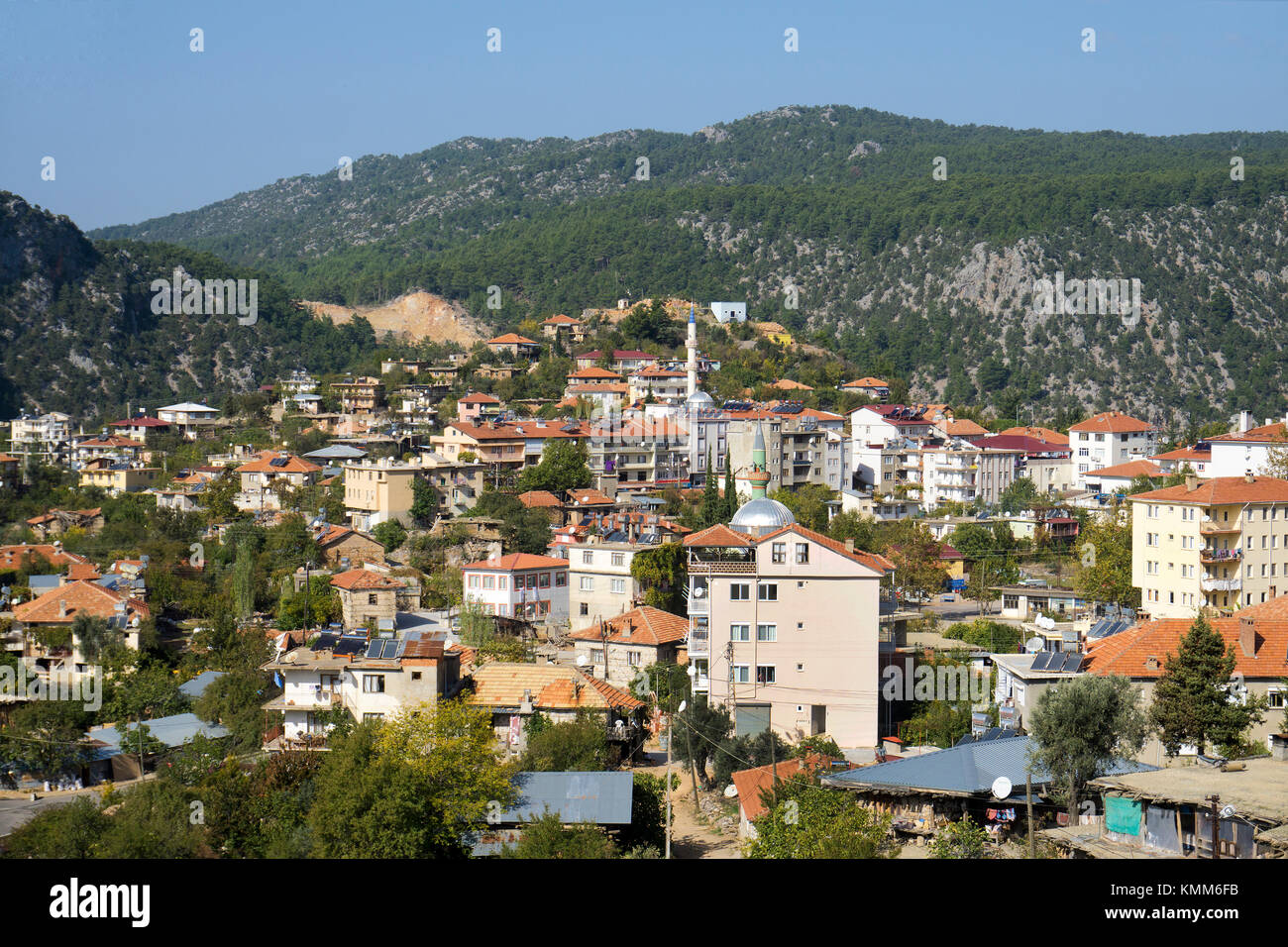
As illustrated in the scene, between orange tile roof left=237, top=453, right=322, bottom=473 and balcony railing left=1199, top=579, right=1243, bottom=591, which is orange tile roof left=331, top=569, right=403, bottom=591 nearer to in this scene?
orange tile roof left=237, top=453, right=322, bottom=473

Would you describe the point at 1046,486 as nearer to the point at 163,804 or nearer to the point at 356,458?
the point at 356,458

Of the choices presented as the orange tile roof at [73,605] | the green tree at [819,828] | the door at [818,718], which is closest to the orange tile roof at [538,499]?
the orange tile roof at [73,605]

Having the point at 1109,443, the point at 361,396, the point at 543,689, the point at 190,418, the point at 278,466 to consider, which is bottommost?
the point at 543,689

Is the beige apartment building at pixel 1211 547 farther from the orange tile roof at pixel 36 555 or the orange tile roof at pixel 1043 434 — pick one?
the orange tile roof at pixel 1043 434

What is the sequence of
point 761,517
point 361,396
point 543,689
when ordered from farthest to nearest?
point 361,396 → point 761,517 → point 543,689

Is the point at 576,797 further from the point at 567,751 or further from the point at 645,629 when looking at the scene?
the point at 645,629

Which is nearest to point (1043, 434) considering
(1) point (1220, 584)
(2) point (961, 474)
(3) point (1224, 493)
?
(2) point (961, 474)

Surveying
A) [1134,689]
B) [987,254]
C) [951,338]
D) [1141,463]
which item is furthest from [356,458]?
[987,254]
